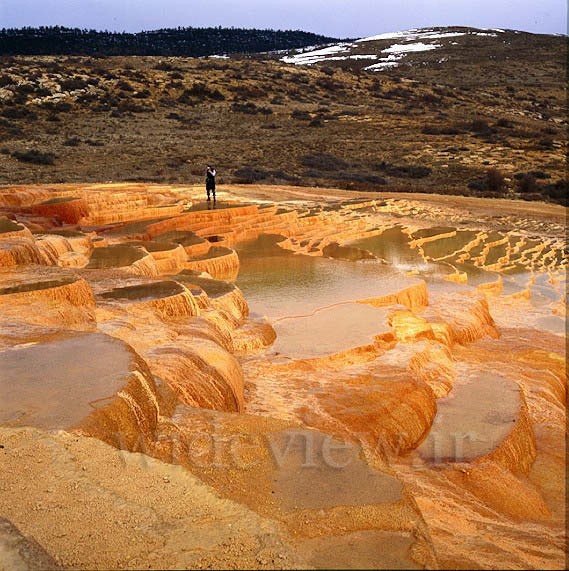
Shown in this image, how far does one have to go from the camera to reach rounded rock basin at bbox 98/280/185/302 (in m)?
6.32

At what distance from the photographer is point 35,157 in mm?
20188

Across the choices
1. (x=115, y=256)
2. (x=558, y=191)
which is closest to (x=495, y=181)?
(x=558, y=191)

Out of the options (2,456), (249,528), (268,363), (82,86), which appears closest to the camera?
(249,528)

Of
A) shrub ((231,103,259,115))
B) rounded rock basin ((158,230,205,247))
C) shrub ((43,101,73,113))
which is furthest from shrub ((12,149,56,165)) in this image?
rounded rock basin ((158,230,205,247))

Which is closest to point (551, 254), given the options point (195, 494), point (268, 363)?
point (268, 363)

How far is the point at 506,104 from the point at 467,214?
23290 millimetres

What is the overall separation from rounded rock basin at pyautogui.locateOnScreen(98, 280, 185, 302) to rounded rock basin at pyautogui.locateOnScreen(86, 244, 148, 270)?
5.42 ft

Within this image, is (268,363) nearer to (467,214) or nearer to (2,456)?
(2,456)

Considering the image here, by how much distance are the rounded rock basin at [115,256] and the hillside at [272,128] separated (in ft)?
29.3

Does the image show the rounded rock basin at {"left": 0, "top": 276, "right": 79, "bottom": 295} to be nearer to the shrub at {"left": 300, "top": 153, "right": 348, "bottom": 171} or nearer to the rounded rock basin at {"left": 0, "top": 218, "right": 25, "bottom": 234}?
the rounded rock basin at {"left": 0, "top": 218, "right": 25, "bottom": 234}

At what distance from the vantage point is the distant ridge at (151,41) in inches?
2330

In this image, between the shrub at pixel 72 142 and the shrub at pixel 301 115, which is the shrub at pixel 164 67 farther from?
the shrub at pixel 72 142

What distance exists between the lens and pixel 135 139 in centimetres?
2388

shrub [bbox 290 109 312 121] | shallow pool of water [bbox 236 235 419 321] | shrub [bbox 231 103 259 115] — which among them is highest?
shrub [bbox 231 103 259 115]
